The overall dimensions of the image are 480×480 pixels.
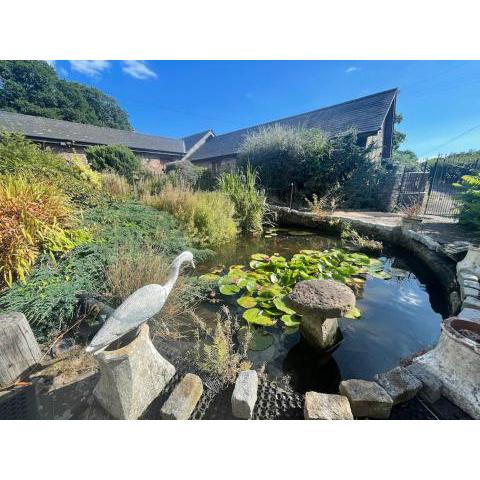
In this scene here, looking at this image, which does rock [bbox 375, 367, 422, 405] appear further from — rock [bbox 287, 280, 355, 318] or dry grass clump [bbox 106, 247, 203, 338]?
dry grass clump [bbox 106, 247, 203, 338]

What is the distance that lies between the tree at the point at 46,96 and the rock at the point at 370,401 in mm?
22754

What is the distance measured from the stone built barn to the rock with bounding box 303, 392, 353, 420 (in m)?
7.88

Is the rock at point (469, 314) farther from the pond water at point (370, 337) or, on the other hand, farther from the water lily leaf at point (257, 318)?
the water lily leaf at point (257, 318)

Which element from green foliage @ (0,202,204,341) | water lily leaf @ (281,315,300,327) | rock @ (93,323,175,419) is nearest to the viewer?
rock @ (93,323,175,419)

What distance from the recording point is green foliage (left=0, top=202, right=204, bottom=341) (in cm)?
162

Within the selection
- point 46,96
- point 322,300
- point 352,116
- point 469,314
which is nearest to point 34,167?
point 322,300

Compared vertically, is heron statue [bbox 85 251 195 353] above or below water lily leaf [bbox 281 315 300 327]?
above

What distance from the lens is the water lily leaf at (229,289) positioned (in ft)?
8.83

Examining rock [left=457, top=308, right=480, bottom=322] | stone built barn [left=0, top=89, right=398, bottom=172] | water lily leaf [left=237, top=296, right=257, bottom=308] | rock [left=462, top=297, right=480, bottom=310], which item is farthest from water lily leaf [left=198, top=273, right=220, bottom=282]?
stone built barn [left=0, top=89, right=398, bottom=172]

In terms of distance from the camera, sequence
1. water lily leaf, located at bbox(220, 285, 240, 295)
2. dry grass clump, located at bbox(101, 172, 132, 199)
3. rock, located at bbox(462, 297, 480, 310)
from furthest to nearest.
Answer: dry grass clump, located at bbox(101, 172, 132, 199) → water lily leaf, located at bbox(220, 285, 240, 295) → rock, located at bbox(462, 297, 480, 310)

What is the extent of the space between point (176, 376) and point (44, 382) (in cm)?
82

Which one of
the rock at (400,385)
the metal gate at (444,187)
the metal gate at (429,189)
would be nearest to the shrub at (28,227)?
the rock at (400,385)

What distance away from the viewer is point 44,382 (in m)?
1.39
